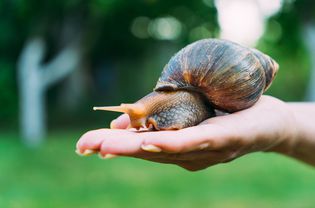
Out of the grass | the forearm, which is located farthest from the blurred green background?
the forearm

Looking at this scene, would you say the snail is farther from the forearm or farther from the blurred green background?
the blurred green background

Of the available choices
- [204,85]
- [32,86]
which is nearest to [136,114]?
[204,85]

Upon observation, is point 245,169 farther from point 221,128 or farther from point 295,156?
point 221,128

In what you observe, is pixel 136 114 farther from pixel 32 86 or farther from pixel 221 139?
pixel 32 86

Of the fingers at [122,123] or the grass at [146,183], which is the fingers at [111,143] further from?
the grass at [146,183]

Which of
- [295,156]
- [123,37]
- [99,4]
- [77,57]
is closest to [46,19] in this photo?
[77,57]

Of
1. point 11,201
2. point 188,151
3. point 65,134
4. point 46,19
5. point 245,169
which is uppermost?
point 188,151
